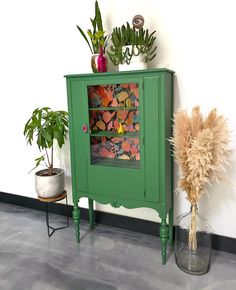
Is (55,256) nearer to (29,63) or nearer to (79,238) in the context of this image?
(79,238)

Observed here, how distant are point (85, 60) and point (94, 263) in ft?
5.88

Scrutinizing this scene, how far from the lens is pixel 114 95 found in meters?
2.12

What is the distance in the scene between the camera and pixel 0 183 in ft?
10.9

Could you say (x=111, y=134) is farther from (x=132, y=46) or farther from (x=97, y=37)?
(x=97, y=37)

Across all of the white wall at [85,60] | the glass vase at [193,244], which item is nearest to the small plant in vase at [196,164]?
the glass vase at [193,244]

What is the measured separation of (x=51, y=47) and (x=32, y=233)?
1.85 metres

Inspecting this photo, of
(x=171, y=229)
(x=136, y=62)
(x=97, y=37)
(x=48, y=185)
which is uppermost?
(x=97, y=37)

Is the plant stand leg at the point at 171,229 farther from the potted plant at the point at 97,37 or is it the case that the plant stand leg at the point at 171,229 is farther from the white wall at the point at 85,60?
the potted plant at the point at 97,37

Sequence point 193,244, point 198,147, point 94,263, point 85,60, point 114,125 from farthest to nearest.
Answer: point 85,60, point 114,125, point 94,263, point 193,244, point 198,147

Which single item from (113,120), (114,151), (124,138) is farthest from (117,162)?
(113,120)

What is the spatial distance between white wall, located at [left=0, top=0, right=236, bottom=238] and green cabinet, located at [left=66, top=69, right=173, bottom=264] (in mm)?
239

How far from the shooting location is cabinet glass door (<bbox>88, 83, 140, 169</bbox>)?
2062mm

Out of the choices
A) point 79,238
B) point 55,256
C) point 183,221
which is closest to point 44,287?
point 55,256

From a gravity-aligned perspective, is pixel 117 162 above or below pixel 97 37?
below
